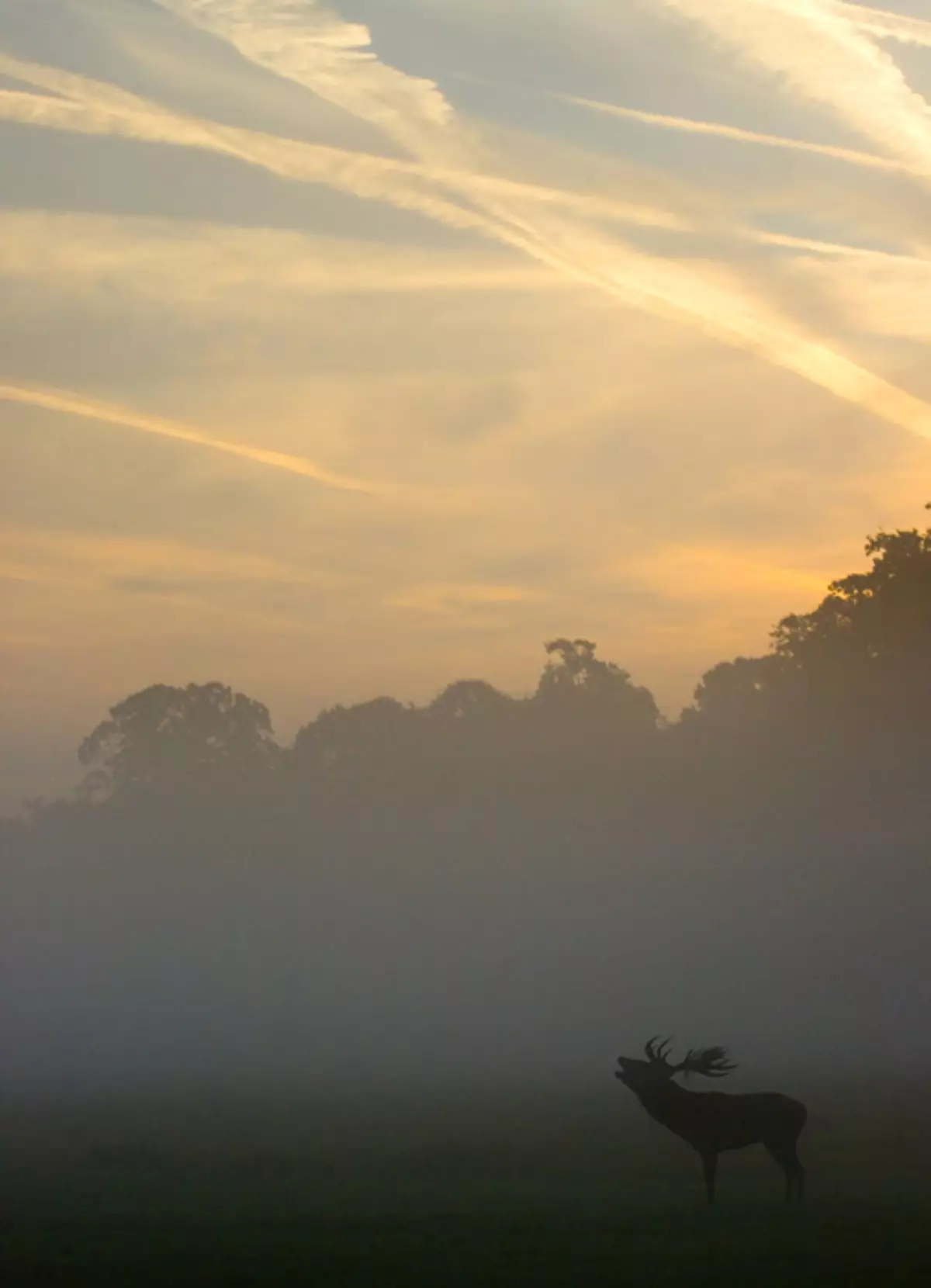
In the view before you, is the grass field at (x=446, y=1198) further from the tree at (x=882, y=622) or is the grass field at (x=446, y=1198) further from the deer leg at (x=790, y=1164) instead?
the tree at (x=882, y=622)

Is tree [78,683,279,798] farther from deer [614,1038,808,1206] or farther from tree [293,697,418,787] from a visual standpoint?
deer [614,1038,808,1206]

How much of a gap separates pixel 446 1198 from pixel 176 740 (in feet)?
335

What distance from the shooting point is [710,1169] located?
21656 mm

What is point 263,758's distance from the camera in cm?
12119

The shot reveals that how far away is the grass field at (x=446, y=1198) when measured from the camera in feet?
55.9

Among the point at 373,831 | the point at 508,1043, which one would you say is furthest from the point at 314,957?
the point at 508,1043

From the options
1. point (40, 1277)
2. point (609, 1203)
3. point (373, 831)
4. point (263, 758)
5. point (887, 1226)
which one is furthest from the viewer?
point (263, 758)

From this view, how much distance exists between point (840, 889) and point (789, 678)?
35.9 ft

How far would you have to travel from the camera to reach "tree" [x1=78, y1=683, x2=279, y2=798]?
11875cm

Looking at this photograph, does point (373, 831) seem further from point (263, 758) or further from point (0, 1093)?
point (0, 1093)

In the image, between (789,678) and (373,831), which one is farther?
(373,831)

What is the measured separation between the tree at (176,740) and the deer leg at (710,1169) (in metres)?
95.9

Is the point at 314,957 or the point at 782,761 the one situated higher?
the point at 782,761

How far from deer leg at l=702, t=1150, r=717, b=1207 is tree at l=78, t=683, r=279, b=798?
9586cm
